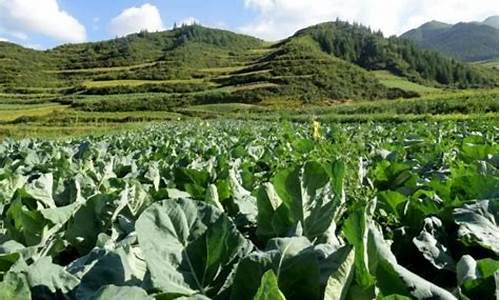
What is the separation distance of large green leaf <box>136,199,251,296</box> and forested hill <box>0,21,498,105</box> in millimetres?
90899

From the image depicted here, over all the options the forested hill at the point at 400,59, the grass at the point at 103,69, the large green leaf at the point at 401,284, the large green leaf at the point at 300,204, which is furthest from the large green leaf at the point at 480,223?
the grass at the point at 103,69

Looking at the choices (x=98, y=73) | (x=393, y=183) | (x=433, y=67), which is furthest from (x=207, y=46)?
(x=393, y=183)

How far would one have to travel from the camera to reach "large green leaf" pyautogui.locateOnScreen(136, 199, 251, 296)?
1041 millimetres

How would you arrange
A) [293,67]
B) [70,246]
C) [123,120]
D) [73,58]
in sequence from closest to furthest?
[70,246], [123,120], [293,67], [73,58]

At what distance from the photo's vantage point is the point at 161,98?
9319cm

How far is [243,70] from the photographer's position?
382ft

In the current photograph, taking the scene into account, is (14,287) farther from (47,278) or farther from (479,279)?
(479,279)

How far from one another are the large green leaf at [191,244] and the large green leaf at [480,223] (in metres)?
0.59

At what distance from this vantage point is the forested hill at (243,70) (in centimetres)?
10044

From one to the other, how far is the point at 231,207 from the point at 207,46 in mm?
184123

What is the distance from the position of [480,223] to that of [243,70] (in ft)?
381

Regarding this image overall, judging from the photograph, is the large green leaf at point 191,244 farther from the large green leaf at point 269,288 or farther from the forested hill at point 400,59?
the forested hill at point 400,59

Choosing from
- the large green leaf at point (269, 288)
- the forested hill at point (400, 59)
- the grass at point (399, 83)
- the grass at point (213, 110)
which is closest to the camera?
the large green leaf at point (269, 288)

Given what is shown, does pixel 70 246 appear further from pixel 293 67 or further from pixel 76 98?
pixel 293 67
